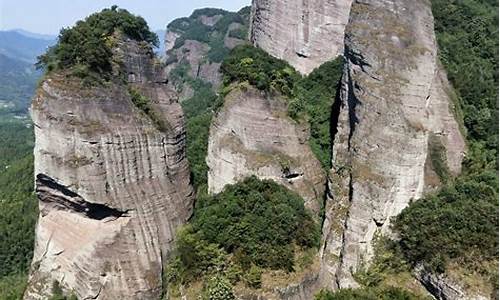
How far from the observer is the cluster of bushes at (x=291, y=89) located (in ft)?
97.0

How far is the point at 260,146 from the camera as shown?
93.7 feet

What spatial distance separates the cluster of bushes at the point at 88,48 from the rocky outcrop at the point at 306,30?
51.2 ft

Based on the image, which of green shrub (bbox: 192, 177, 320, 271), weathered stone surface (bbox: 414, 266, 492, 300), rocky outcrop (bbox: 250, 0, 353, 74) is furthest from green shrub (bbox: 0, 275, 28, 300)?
rocky outcrop (bbox: 250, 0, 353, 74)

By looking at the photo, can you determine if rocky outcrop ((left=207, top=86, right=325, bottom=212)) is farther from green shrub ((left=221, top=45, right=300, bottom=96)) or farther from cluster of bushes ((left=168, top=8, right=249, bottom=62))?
cluster of bushes ((left=168, top=8, right=249, bottom=62))

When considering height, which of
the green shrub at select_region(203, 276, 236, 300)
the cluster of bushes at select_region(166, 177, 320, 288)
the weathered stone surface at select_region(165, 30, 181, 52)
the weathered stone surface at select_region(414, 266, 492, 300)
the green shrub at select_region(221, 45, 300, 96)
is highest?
the green shrub at select_region(221, 45, 300, 96)

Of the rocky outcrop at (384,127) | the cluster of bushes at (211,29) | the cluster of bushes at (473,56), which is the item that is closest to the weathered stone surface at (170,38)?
the cluster of bushes at (211,29)

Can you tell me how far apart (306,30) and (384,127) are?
17.3 meters

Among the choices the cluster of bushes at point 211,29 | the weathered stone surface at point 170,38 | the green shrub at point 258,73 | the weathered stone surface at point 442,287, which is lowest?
the weathered stone surface at point 170,38

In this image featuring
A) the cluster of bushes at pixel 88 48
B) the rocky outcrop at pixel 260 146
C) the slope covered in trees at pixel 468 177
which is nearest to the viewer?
the slope covered in trees at pixel 468 177

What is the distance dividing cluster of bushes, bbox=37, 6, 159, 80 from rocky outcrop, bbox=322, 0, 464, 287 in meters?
11.3

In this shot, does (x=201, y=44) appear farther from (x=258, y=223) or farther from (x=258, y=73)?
(x=258, y=223)

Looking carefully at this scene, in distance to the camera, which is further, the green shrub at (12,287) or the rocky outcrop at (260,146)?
the rocky outcrop at (260,146)

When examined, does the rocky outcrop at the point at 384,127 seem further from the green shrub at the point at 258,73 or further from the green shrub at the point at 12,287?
the green shrub at the point at 12,287

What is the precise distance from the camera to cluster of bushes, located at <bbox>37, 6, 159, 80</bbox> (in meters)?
25.0
